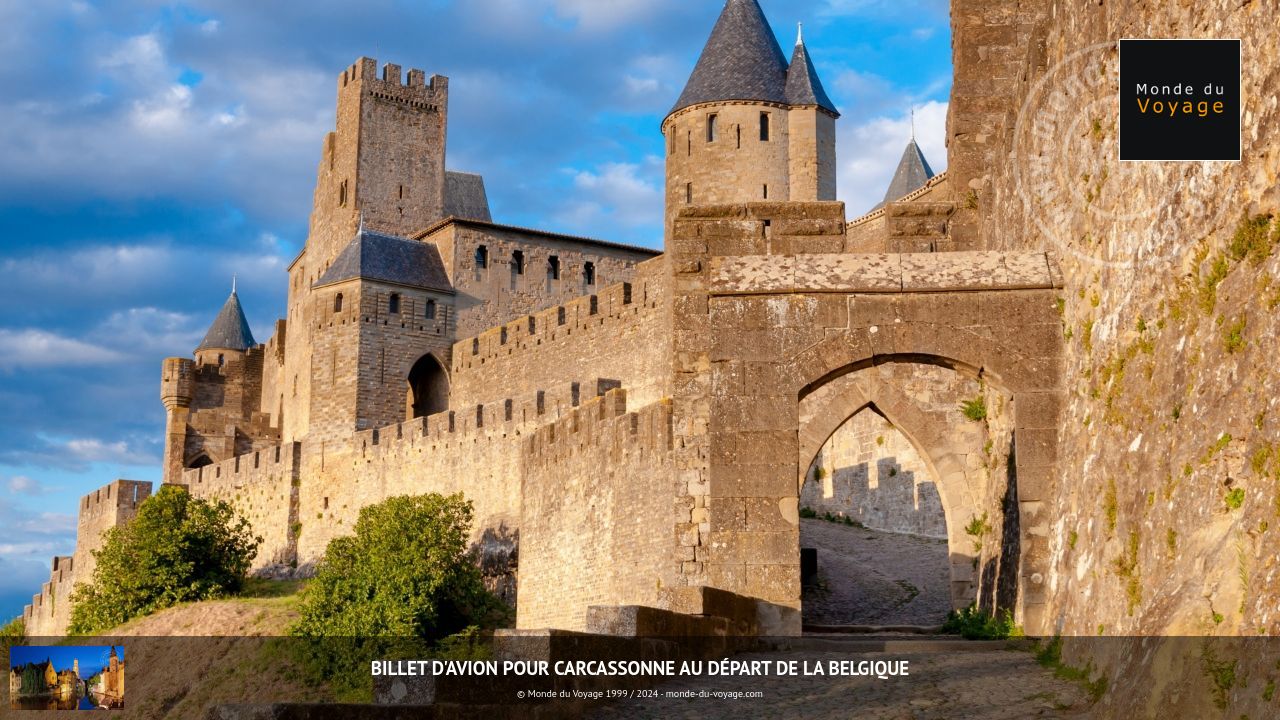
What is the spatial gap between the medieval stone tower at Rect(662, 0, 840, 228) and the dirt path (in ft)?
53.2

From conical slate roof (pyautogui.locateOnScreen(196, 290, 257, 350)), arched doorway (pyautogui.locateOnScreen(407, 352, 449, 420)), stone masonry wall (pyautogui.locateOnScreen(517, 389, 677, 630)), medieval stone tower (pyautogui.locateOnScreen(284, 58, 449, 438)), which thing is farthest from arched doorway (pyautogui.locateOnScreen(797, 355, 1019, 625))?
conical slate roof (pyautogui.locateOnScreen(196, 290, 257, 350))

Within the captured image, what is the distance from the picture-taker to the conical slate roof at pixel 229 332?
63.4m

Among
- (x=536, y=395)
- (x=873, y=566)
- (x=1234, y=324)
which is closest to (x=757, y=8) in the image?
(x=536, y=395)

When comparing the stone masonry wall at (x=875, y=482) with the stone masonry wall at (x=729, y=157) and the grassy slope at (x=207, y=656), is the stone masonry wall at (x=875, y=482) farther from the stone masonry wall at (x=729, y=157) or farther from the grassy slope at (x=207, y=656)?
the stone masonry wall at (x=729, y=157)

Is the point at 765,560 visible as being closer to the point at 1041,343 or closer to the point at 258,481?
the point at 1041,343

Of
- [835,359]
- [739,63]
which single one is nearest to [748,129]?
[739,63]

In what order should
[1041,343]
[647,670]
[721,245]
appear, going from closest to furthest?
[647,670] < [1041,343] < [721,245]

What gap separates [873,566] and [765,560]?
12.1 meters

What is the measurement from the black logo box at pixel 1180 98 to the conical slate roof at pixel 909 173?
34.3 m

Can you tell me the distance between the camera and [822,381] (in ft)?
35.0

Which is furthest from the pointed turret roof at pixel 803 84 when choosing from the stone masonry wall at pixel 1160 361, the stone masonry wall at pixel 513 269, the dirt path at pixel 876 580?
the stone masonry wall at pixel 1160 361

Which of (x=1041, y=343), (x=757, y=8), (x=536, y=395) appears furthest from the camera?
(x=757, y=8)

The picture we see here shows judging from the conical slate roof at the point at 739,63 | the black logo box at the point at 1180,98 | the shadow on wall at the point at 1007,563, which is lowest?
the shadow on wall at the point at 1007,563

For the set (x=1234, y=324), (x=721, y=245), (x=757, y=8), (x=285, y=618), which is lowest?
(x=285, y=618)
